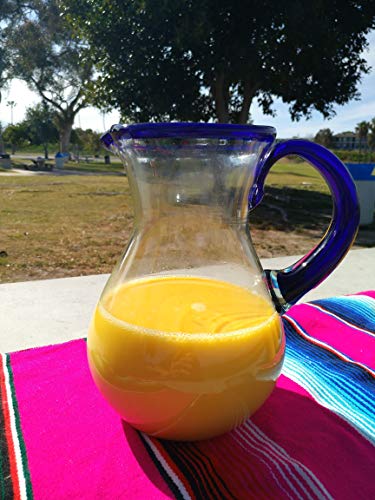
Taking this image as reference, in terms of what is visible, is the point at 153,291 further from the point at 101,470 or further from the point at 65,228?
the point at 65,228

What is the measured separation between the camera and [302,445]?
654 millimetres

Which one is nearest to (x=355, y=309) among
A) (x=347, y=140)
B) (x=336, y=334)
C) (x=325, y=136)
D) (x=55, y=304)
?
(x=336, y=334)

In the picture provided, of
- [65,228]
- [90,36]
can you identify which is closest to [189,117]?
[90,36]

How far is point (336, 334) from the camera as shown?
3.37ft

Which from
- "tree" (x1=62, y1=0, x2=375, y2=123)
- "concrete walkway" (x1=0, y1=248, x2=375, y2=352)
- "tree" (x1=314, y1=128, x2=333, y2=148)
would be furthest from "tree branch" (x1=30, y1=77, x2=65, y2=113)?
"tree" (x1=314, y1=128, x2=333, y2=148)

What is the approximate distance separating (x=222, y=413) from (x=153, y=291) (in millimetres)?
213

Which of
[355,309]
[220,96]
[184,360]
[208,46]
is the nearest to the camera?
[184,360]

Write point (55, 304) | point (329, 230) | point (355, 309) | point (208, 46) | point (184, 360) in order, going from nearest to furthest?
point (184, 360)
point (329, 230)
point (355, 309)
point (55, 304)
point (208, 46)

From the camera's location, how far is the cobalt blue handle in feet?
2.26

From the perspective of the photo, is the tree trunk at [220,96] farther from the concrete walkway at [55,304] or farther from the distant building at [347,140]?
the distant building at [347,140]

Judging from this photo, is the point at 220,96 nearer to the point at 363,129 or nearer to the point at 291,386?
the point at 291,386

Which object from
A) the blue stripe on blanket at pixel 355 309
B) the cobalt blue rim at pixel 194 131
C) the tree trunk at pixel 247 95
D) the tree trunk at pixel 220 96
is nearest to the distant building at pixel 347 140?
the tree trunk at pixel 247 95

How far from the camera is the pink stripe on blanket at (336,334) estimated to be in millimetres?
934

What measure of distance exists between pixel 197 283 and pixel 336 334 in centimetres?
46
